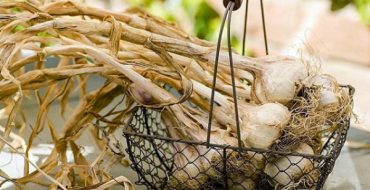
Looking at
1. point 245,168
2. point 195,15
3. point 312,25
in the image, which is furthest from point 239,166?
point 312,25

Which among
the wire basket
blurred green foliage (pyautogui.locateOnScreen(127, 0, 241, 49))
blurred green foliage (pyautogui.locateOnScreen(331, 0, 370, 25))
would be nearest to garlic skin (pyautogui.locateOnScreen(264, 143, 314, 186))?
the wire basket

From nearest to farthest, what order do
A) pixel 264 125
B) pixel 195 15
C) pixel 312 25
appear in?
pixel 264 125 < pixel 195 15 < pixel 312 25

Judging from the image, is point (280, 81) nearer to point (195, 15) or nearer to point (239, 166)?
point (239, 166)

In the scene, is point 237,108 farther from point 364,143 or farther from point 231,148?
point 364,143

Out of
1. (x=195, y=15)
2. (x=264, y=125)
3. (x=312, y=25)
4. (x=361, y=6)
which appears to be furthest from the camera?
(x=312, y=25)

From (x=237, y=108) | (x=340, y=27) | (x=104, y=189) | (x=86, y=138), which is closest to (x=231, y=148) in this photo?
(x=237, y=108)

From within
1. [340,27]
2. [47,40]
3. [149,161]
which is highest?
[47,40]
